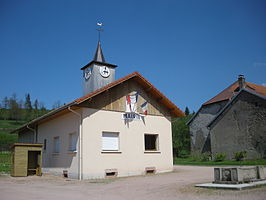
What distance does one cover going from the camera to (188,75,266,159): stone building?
26.5m

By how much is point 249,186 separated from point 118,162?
8393 millimetres

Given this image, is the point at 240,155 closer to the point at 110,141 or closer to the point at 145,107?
the point at 145,107

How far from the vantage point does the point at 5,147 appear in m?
45.6

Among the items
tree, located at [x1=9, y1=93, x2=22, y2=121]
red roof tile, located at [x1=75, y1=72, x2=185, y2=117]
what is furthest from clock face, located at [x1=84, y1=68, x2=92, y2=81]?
tree, located at [x1=9, y1=93, x2=22, y2=121]

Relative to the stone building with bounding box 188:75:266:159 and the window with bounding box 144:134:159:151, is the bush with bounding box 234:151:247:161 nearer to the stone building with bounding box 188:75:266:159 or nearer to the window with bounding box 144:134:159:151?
the stone building with bounding box 188:75:266:159

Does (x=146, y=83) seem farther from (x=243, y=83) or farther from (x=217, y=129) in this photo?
(x=243, y=83)

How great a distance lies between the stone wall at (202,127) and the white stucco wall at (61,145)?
21959 mm

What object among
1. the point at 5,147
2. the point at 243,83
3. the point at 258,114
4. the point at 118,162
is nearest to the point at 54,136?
the point at 118,162

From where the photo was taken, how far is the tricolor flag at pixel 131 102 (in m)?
16.8

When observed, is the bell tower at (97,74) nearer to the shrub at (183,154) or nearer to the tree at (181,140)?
the shrub at (183,154)

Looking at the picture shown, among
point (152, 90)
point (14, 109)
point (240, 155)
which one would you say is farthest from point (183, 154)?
point (14, 109)

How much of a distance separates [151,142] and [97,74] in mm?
6684

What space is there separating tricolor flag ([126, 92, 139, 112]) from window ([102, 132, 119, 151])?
178cm

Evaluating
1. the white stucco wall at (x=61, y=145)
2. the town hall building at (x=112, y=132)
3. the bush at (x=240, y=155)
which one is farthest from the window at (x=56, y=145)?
the bush at (x=240, y=155)
